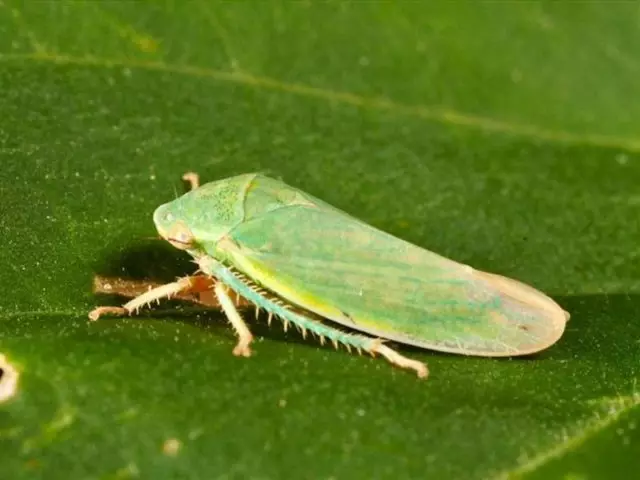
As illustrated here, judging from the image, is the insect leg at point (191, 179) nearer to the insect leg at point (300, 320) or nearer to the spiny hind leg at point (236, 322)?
the insect leg at point (300, 320)

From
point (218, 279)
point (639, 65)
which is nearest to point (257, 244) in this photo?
point (218, 279)

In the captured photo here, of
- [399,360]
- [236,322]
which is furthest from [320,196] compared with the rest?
[399,360]

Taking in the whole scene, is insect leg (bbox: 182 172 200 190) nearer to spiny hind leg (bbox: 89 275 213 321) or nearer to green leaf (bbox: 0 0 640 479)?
green leaf (bbox: 0 0 640 479)

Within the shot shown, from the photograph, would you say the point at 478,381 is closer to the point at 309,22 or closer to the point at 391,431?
the point at 391,431

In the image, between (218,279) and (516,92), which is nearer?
(218,279)

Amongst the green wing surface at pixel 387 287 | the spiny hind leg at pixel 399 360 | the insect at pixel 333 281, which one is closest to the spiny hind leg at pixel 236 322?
the insect at pixel 333 281

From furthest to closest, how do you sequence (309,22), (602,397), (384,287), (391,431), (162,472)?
1. (309,22)
2. (384,287)
3. (602,397)
4. (391,431)
5. (162,472)
